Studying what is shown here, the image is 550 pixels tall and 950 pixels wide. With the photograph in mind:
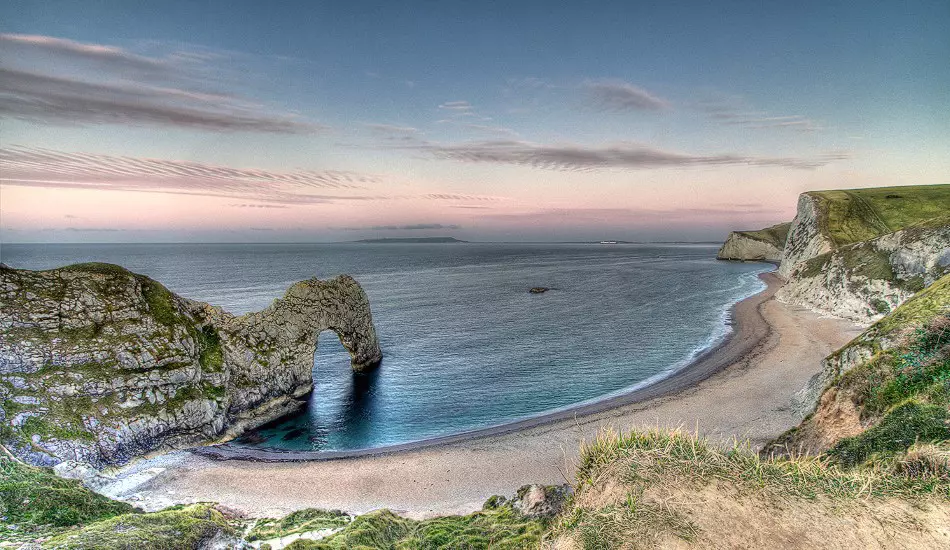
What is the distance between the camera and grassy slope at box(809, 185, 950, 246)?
236 feet

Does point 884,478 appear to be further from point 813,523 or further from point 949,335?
point 949,335

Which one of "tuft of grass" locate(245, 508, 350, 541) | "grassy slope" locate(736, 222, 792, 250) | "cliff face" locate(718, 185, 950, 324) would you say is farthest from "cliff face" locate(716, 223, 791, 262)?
"tuft of grass" locate(245, 508, 350, 541)

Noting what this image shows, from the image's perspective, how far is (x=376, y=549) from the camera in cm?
1122

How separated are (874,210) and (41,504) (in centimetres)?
10815

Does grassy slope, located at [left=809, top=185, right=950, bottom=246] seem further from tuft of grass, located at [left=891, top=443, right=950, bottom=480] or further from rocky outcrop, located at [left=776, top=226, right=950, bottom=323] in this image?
tuft of grass, located at [left=891, top=443, right=950, bottom=480]

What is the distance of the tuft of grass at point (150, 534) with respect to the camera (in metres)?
9.94

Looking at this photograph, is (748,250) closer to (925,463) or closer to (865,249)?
(865,249)

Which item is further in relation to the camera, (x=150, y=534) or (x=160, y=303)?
(x=160, y=303)

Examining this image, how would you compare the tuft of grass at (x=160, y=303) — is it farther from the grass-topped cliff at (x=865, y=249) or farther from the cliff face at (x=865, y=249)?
the cliff face at (x=865, y=249)

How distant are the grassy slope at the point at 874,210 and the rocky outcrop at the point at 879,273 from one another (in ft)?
54.9

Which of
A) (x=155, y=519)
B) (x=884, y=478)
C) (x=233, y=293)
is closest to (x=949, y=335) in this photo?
(x=884, y=478)

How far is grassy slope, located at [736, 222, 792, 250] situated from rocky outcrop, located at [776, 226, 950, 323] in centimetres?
11217

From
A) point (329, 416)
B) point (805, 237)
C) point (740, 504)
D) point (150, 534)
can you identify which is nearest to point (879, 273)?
point (805, 237)

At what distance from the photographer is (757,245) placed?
160 metres
